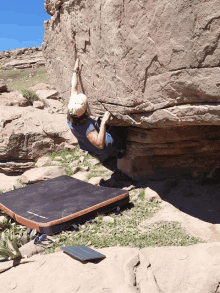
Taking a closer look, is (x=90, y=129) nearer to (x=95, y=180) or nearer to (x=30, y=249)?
(x=95, y=180)

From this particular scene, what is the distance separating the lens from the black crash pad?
3.39 m

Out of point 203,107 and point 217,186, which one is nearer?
point 203,107

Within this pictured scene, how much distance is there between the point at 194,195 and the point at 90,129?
180 centimetres

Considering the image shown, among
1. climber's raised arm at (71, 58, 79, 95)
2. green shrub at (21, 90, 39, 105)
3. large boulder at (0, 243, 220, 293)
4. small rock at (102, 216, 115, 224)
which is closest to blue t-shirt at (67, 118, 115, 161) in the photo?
climber's raised arm at (71, 58, 79, 95)

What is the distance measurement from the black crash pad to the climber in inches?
26.6

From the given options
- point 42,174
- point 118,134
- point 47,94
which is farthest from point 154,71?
point 47,94

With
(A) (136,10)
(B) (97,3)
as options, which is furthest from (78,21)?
(A) (136,10)

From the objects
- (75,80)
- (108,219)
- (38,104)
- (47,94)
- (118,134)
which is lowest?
(108,219)

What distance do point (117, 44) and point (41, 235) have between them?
2374mm

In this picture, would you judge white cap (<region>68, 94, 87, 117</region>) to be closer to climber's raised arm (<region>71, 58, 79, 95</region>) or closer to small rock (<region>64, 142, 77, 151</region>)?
climber's raised arm (<region>71, 58, 79, 95</region>)

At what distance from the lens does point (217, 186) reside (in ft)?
14.1

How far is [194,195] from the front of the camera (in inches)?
165

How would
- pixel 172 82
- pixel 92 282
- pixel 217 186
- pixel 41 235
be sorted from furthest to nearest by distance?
pixel 217 186, pixel 41 235, pixel 172 82, pixel 92 282

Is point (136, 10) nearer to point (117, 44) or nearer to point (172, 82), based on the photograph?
point (117, 44)
